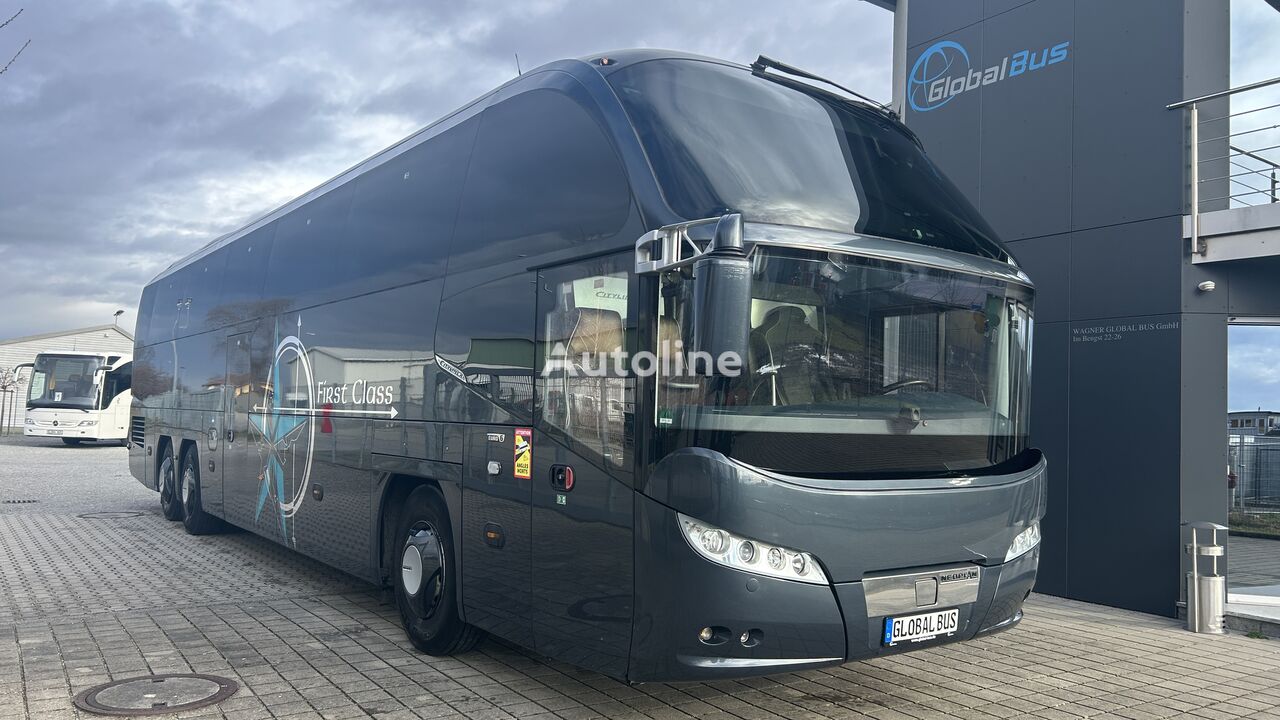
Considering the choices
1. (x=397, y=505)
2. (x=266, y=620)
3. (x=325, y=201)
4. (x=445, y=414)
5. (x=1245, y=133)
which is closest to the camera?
(x=445, y=414)

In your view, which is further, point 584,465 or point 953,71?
A: point 953,71

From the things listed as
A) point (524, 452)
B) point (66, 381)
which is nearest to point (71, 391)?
point (66, 381)

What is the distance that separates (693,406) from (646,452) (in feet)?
1.15

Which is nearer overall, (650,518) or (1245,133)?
(650,518)

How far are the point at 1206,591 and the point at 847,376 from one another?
16.8ft

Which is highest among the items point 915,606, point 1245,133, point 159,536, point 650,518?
point 1245,133

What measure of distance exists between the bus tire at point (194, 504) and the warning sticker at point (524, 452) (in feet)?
27.0

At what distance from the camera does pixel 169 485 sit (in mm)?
13906

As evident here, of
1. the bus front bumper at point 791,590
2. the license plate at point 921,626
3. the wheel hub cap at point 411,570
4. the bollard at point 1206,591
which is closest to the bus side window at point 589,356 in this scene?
the bus front bumper at point 791,590

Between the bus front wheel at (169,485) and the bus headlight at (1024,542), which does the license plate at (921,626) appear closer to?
the bus headlight at (1024,542)

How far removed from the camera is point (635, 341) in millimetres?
4797

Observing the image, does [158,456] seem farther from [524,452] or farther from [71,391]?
[71,391]

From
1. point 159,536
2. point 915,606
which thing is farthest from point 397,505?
point 159,536

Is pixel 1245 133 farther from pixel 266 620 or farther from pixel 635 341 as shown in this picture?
pixel 266 620
